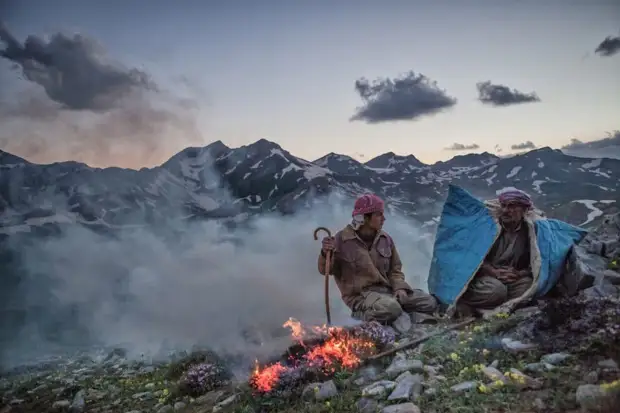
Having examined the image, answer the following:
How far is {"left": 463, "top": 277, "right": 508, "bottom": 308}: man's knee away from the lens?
21.3ft

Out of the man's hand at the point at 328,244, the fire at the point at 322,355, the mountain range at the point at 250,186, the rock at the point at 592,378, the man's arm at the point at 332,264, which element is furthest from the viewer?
the mountain range at the point at 250,186

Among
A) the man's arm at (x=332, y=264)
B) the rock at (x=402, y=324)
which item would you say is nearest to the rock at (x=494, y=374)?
the rock at (x=402, y=324)

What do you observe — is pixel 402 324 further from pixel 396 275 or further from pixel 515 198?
pixel 515 198

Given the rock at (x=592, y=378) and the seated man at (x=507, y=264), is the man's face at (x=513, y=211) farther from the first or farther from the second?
the rock at (x=592, y=378)

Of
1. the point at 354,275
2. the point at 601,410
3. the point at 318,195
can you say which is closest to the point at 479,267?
the point at 354,275

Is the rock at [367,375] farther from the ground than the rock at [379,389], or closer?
closer

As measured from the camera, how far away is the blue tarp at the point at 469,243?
650 cm

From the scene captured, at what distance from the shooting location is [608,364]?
368 cm

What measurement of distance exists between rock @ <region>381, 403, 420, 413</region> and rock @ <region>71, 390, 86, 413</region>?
493 centimetres

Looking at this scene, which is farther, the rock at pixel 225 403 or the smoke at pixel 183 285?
the smoke at pixel 183 285

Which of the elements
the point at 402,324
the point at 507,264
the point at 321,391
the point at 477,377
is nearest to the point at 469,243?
the point at 507,264

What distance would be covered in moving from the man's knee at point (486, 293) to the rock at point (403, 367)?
7.23 feet

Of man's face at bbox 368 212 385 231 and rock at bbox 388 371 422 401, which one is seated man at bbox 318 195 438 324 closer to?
man's face at bbox 368 212 385 231

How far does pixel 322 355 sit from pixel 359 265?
2.16 m
